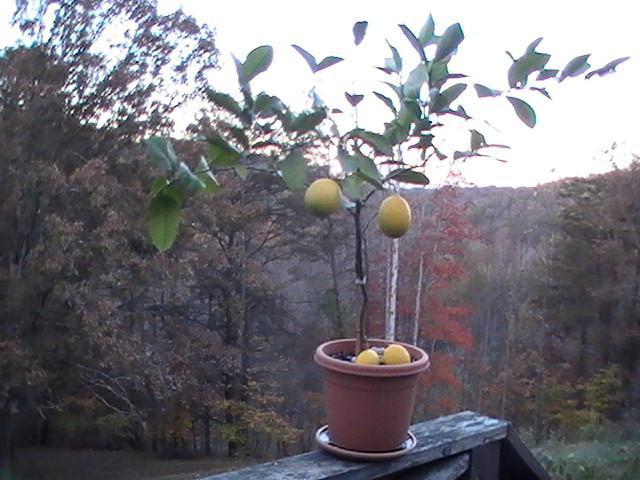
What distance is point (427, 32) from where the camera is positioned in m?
0.84

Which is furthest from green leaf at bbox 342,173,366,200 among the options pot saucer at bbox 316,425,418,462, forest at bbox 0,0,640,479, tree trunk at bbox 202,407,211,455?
tree trunk at bbox 202,407,211,455

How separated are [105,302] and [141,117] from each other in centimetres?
210

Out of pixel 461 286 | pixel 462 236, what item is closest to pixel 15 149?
pixel 462 236

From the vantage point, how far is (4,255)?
7.64m

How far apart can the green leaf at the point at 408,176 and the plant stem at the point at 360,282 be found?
6 cm

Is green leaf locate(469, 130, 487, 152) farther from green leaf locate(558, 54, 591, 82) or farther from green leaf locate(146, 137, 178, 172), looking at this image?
green leaf locate(146, 137, 178, 172)

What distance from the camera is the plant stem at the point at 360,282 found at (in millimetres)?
909

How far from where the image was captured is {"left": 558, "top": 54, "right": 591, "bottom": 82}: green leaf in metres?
0.81

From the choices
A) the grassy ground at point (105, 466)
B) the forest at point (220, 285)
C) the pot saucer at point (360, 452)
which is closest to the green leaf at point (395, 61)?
the pot saucer at point (360, 452)

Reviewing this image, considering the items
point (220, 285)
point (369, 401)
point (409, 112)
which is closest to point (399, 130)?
point (409, 112)

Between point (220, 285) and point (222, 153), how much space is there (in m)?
9.70

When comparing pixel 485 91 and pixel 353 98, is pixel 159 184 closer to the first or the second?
pixel 353 98

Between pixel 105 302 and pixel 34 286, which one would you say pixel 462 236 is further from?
pixel 34 286

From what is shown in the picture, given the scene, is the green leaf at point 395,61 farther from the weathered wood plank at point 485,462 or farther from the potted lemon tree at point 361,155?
the weathered wood plank at point 485,462
